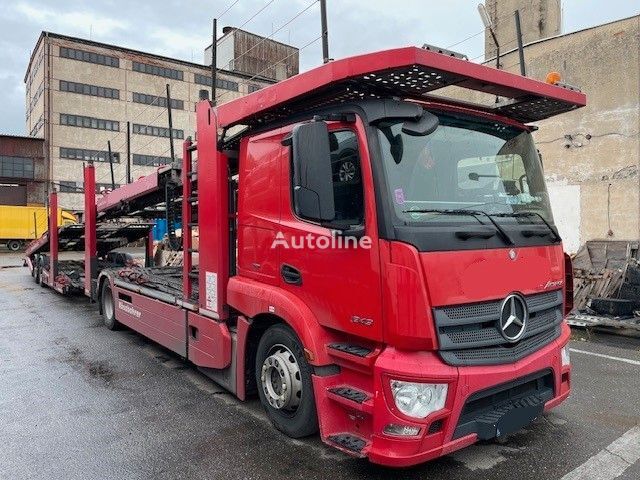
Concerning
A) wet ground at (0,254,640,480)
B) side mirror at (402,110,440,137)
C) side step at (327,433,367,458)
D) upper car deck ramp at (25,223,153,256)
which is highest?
side mirror at (402,110,440,137)

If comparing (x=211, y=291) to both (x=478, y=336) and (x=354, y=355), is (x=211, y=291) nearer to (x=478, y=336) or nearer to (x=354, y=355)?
(x=354, y=355)

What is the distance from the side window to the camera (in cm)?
302

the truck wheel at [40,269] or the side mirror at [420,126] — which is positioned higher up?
the side mirror at [420,126]

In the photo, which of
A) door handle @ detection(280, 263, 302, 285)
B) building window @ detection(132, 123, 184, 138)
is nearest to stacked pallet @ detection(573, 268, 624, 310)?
door handle @ detection(280, 263, 302, 285)

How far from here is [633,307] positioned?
24.3ft

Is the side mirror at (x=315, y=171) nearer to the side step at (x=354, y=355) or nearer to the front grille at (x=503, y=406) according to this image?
the side step at (x=354, y=355)

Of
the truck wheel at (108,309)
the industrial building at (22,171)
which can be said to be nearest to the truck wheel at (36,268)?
the truck wheel at (108,309)

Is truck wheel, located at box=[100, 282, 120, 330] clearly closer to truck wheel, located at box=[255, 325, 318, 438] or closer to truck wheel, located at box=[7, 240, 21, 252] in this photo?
truck wheel, located at box=[255, 325, 318, 438]

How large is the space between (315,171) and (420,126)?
0.72 m

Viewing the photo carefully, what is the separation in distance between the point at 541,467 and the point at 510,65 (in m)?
13.4

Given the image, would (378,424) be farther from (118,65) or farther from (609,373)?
(118,65)

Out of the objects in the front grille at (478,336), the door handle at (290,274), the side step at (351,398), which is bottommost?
the side step at (351,398)

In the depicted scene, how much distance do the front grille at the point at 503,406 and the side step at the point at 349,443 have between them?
547mm

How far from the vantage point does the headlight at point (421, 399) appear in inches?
107
